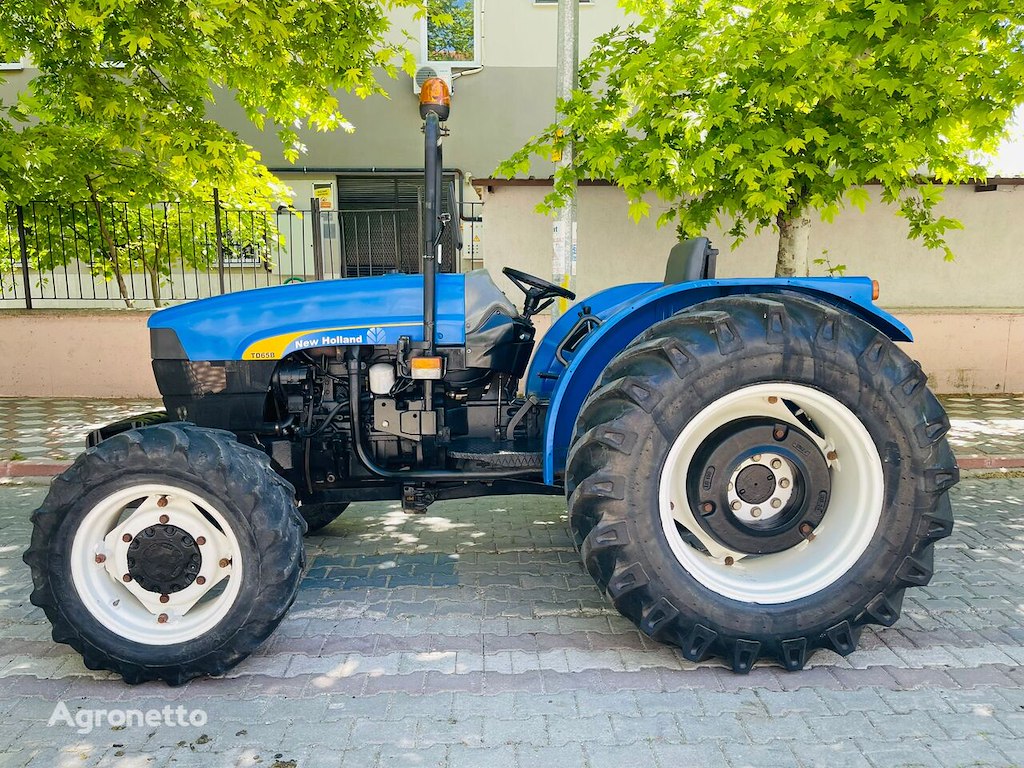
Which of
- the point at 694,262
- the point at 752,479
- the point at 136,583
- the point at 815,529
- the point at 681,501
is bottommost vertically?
the point at 136,583

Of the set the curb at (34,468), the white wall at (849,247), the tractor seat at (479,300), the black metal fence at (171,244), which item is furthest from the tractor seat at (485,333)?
the white wall at (849,247)

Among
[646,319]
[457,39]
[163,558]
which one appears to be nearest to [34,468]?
[163,558]

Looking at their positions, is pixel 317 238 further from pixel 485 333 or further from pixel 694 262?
pixel 694 262

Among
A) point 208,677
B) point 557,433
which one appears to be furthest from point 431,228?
point 208,677

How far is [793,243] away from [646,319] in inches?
177

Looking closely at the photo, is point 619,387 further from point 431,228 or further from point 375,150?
point 375,150

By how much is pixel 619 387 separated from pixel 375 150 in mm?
12356

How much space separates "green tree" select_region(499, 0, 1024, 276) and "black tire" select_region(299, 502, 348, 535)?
3160 mm

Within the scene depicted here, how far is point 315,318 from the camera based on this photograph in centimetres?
322

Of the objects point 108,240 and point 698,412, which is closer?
point 698,412

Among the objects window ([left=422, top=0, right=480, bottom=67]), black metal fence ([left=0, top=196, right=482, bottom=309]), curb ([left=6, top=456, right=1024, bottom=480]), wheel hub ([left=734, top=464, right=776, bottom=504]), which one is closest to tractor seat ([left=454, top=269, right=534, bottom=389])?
wheel hub ([left=734, top=464, right=776, bottom=504])

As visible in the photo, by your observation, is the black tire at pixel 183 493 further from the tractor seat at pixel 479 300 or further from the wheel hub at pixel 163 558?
the tractor seat at pixel 479 300

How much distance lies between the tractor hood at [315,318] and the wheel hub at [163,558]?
0.84 meters

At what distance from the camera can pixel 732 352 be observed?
8.69 ft
